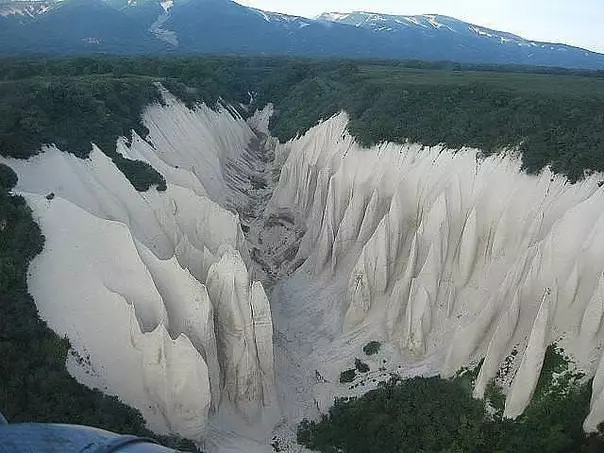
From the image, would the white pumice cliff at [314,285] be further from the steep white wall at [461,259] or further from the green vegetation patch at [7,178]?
the green vegetation patch at [7,178]

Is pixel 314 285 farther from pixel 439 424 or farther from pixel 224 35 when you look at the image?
pixel 224 35

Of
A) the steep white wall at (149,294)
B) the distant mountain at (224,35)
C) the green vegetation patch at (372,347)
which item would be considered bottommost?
the green vegetation patch at (372,347)

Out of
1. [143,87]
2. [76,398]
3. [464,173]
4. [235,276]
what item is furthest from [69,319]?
[143,87]

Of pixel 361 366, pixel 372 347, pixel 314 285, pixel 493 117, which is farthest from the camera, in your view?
pixel 314 285

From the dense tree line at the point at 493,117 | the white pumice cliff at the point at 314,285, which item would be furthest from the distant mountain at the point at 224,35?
the white pumice cliff at the point at 314,285

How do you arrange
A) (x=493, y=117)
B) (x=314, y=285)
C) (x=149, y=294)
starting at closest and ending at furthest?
(x=149, y=294) < (x=493, y=117) < (x=314, y=285)

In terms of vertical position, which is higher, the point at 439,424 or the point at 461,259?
the point at 461,259

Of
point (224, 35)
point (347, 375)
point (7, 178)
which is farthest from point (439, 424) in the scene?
point (224, 35)
